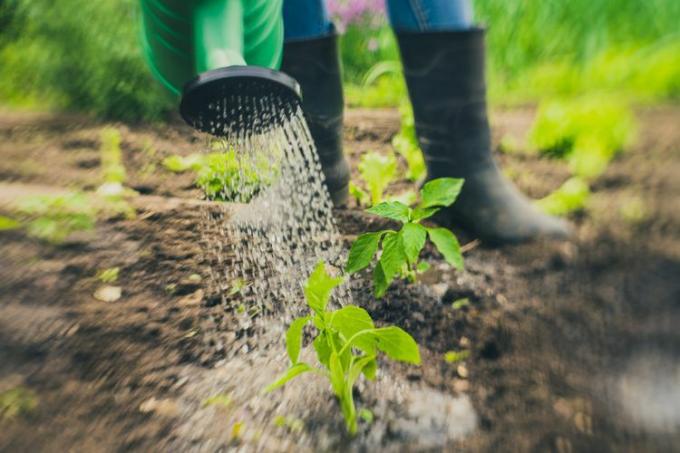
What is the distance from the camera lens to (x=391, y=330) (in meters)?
0.92

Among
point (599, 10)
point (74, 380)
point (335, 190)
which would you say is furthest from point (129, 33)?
point (599, 10)

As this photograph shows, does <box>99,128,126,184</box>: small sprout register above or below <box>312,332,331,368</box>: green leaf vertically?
above

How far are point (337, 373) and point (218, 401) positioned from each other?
25 cm

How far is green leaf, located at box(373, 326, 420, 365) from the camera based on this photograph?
0.93m

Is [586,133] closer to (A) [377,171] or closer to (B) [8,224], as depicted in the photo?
(A) [377,171]

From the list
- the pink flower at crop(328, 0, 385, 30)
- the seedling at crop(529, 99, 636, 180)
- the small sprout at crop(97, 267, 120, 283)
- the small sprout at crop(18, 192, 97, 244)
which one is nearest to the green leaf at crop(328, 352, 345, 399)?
the small sprout at crop(97, 267, 120, 283)

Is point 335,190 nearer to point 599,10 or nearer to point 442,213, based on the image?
point 442,213

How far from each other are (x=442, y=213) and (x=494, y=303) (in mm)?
423

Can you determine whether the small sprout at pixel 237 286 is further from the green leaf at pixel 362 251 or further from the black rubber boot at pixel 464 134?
the black rubber boot at pixel 464 134

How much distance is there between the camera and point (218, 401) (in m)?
1.04

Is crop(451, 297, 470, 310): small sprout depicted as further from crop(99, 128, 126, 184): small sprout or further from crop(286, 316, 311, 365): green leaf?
crop(99, 128, 126, 184): small sprout

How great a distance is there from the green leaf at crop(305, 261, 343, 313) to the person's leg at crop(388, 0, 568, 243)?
0.80 m

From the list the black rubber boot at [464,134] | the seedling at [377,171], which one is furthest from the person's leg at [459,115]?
the seedling at [377,171]

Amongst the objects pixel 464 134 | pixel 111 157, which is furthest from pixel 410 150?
pixel 111 157
